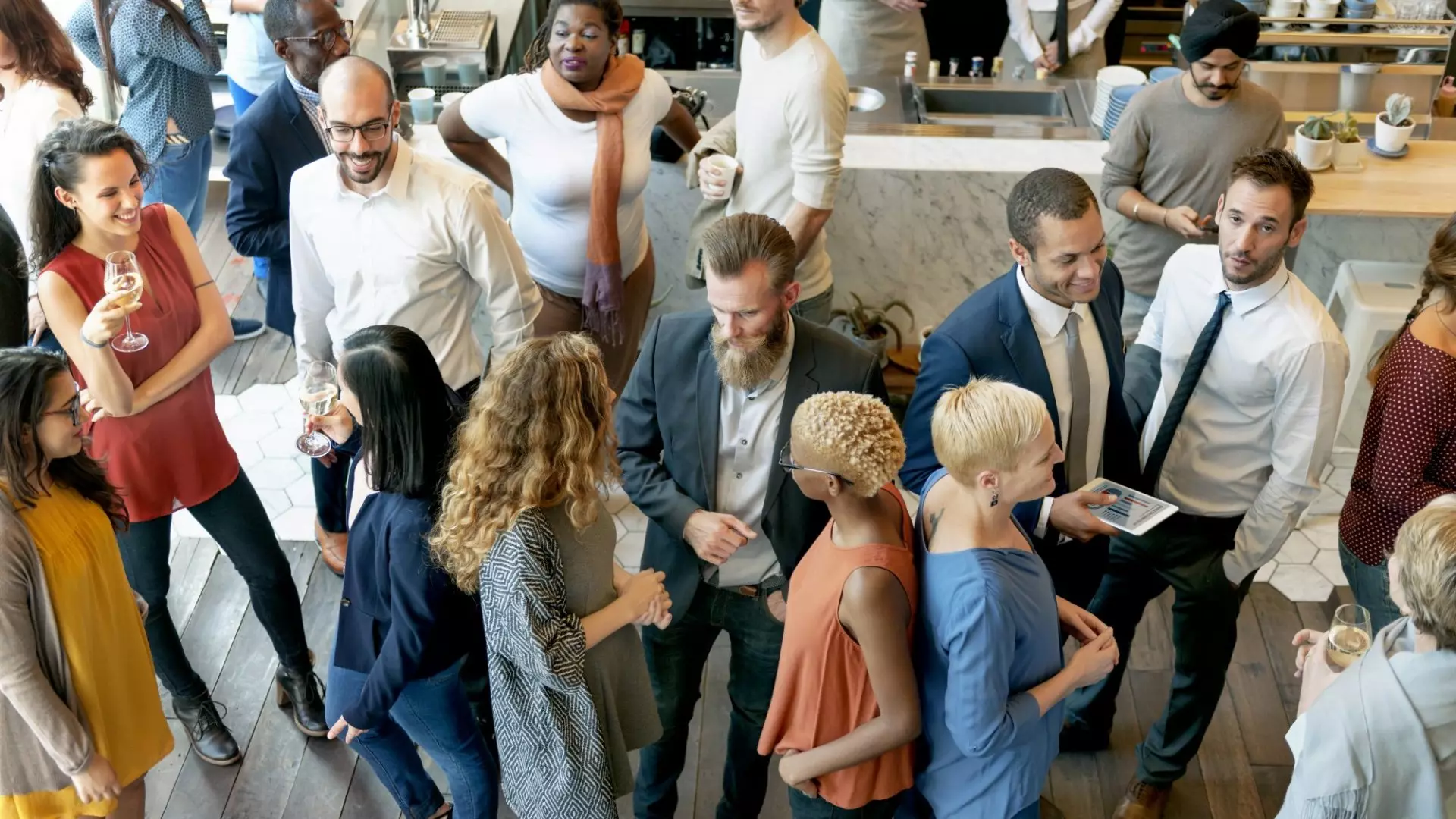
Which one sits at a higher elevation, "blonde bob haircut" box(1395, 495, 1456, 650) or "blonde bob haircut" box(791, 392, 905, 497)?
"blonde bob haircut" box(791, 392, 905, 497)

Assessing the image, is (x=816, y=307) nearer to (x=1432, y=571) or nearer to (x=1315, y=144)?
(x=1315, y=144)

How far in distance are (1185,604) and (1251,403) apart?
495 mm

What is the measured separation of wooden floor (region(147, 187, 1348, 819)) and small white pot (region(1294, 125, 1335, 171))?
1.37 metres

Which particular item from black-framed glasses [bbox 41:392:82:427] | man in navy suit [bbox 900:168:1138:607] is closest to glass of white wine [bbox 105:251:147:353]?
black-framed glasses [bbox 41:392:82:427]

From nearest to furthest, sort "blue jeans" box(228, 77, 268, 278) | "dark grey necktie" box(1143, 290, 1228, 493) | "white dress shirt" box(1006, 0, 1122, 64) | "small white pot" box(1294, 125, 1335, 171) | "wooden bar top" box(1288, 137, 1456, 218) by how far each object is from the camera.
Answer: "dark grey necktie" box(1143, 290, 1228, 493) < "wooden bar top" box(1288, 137, 1456, 218) < "small white pot" box(1294, 125, 1335, 171) < "blue jeans" box(228, 77, 268, 278) < "white dress shirt" box(1006, 0, 1122, 64)

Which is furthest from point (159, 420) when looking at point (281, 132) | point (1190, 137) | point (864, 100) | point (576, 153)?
point (864, 100)

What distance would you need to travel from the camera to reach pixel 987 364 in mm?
2697

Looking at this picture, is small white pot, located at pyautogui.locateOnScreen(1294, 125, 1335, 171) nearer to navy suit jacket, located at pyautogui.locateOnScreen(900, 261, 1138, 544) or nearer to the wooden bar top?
the wooden bar top

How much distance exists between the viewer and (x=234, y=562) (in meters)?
3.22

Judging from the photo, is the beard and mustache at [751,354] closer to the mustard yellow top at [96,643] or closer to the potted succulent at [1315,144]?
the mustard yellow top at [96,643]

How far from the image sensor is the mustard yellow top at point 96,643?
244 cm

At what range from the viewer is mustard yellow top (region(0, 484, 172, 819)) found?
2.44 metres

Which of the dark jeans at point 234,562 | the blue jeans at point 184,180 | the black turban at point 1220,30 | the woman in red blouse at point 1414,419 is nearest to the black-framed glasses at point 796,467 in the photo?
the woman in red blouse at point 1414,419

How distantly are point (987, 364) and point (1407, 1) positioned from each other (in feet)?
12.9
